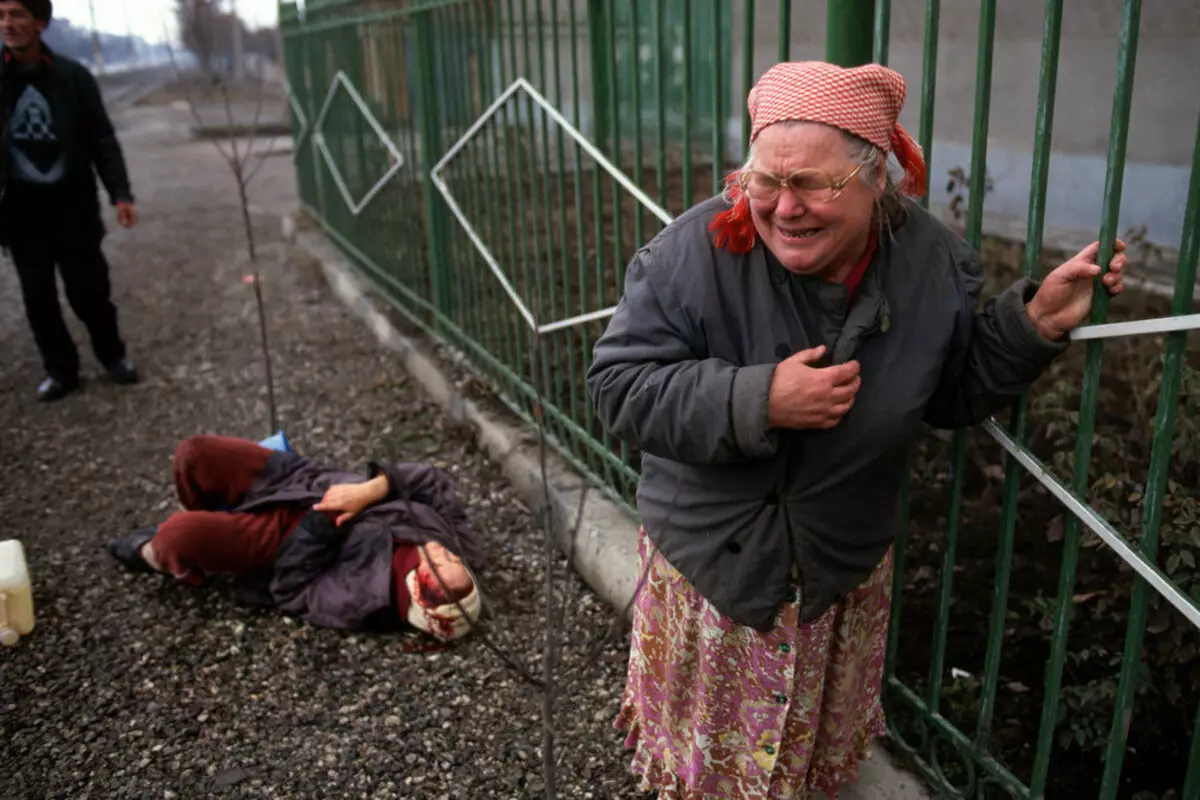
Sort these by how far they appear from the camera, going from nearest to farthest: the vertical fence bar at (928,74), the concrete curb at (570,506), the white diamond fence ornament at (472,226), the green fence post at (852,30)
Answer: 1. the vertical fence bar at (928,74)
2. the green fence post at (852,30)
3. the concrete curb at (570,506)
4. the white diamond fence ornament at (472,226)

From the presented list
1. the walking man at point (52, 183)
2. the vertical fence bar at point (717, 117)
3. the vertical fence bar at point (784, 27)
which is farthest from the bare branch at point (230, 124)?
the vertical fence bar at point (784, 27)

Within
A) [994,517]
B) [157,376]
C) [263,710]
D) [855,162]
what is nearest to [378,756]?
[263,710]

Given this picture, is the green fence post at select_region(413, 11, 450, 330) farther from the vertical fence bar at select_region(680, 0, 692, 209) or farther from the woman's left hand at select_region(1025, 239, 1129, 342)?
the woman's left hand at select_region(1025, 239, 1129, 342)

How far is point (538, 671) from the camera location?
3.03 m

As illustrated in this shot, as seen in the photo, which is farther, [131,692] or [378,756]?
[131,692]

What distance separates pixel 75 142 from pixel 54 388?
1.29 m

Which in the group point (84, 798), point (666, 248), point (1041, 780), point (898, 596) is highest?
point (666, 248)

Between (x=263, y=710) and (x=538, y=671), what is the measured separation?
781 mm

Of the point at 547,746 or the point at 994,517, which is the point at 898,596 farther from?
the point at 994,517

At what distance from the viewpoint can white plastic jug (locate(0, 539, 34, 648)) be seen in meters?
3.12

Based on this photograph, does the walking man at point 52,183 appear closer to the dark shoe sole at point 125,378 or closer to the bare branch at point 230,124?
the dark shoe sole at point 125,378

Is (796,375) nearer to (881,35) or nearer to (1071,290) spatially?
(1071,290)

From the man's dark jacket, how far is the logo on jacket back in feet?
0.10

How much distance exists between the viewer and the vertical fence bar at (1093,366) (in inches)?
64.7
